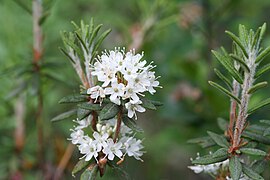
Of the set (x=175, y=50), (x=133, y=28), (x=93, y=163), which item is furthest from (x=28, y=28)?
(x=93, y=163)

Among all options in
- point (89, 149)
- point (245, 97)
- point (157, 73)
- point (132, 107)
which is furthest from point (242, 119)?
point (157, 73)

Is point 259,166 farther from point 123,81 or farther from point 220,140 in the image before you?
point 123,81

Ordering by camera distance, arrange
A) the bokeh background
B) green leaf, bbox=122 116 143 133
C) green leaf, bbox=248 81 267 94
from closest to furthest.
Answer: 1. green leaf, bbox=248 81 267 94
2. green leaf, bbox=122 116 143 133
3. the bokeh background

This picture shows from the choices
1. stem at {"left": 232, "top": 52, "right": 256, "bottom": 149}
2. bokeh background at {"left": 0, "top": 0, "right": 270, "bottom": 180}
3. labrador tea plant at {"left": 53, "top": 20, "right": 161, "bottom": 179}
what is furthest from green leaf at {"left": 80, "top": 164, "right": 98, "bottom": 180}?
bokeh background at {"left": 0, "top": 0, "right": 270, "bottom": 180}

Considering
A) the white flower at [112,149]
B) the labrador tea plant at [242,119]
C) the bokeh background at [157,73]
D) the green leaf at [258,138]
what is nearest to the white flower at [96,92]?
the white flower at [112,149]

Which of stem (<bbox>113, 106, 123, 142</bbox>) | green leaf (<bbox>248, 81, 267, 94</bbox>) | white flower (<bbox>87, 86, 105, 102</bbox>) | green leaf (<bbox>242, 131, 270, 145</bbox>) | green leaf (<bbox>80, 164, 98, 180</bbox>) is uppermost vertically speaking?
green leaf (<bbox>248, 81, 267, 94</bbox>)

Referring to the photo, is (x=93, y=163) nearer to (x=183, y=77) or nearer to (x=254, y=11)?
(x=183, y=77)

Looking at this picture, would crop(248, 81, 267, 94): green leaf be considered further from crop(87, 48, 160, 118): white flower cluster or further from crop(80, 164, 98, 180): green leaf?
crop(80, 164, 98, 180): green leaf

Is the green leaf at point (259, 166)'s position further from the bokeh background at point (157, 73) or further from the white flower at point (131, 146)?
the bokeh background at point (157, 73)
